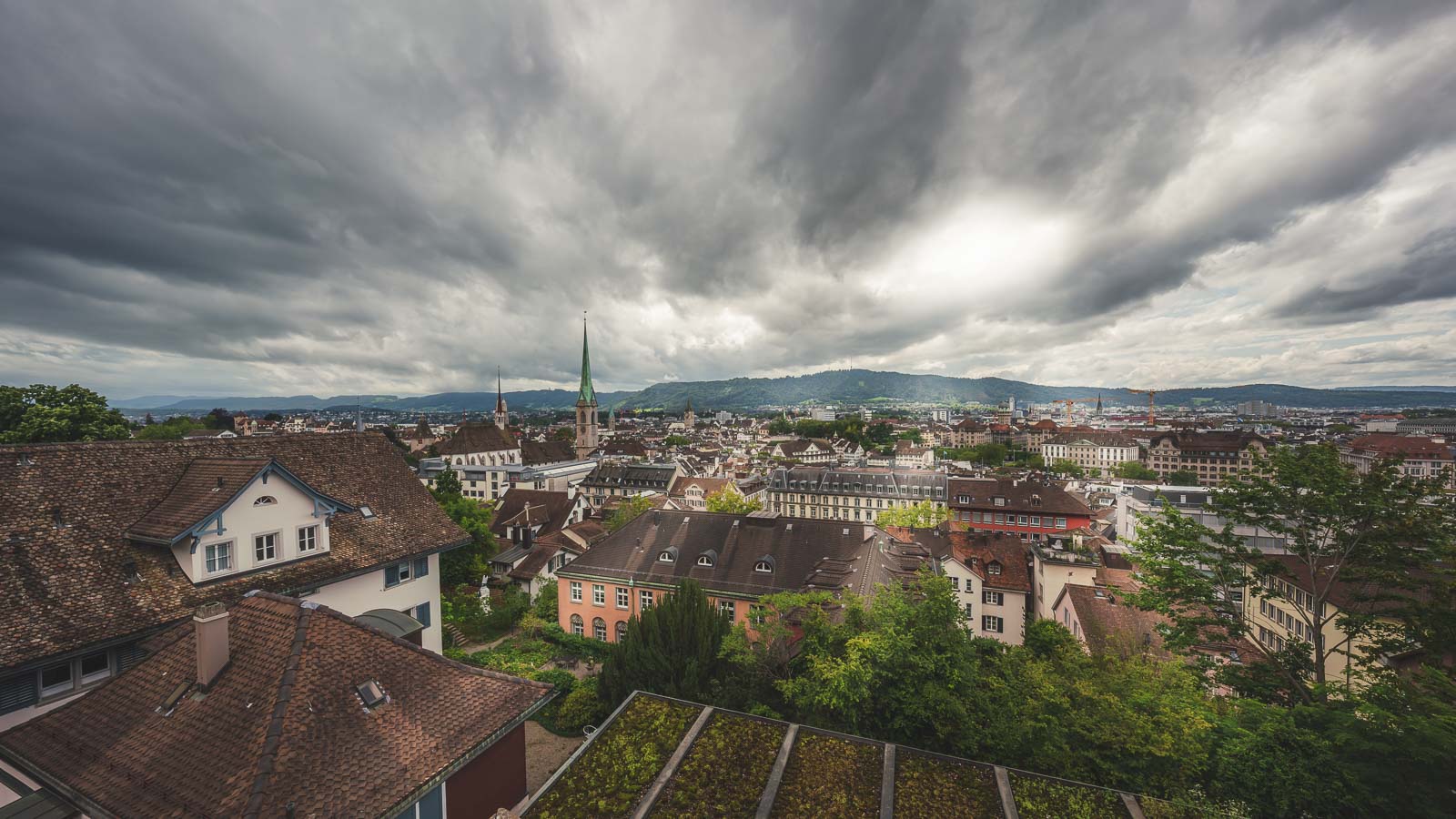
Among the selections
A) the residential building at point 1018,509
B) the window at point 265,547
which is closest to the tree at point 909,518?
the residential building at point 1018,509

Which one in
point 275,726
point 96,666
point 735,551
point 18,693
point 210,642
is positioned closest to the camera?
point 275,726

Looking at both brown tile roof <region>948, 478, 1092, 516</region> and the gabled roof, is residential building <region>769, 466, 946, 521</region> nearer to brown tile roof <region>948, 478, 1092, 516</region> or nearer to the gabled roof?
brown tile roof <region>948, 478, 1092, 516</region>

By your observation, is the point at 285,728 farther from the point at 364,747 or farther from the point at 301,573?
the point at 301,573

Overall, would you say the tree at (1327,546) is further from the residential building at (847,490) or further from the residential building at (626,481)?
the residential building at (626,481)

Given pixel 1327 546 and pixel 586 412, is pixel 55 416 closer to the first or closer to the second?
pixel 1327 546

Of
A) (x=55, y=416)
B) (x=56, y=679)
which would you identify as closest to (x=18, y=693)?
(x=56, y=679)

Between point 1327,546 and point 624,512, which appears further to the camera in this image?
point 624,512
